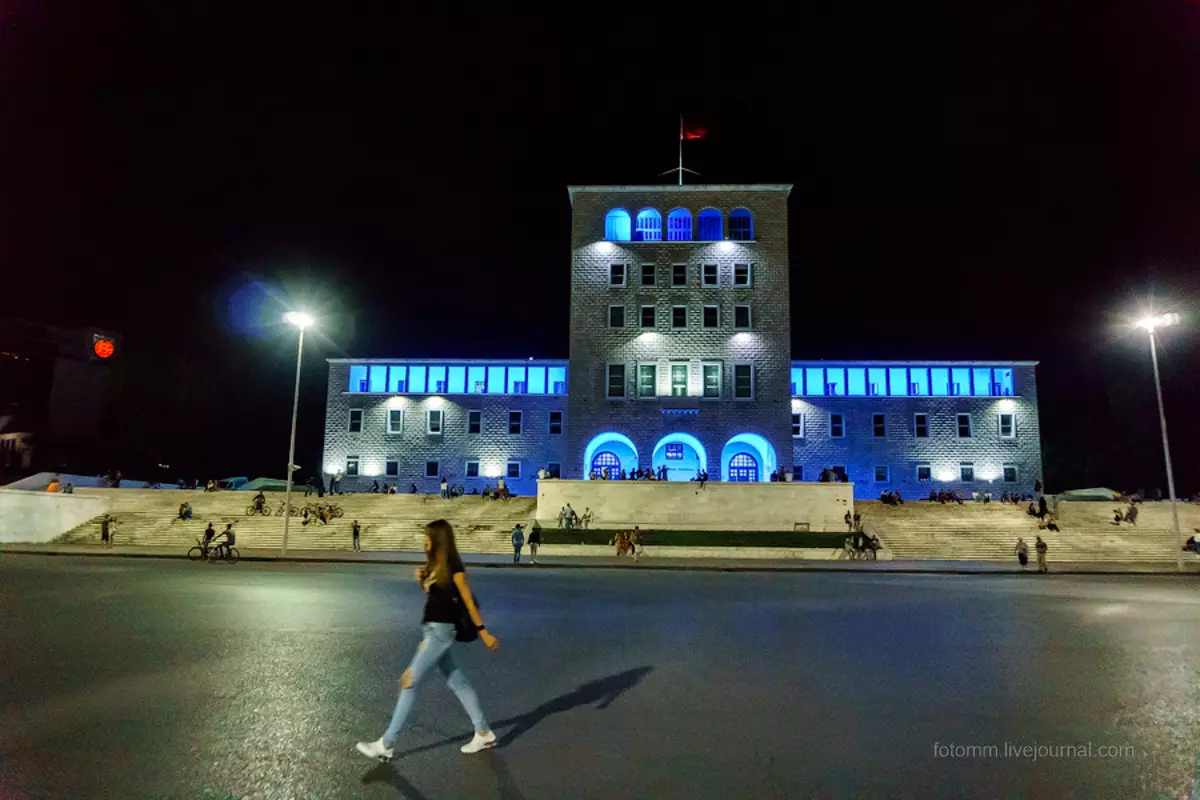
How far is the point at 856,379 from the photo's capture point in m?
49.8

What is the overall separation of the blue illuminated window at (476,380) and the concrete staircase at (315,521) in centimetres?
1182

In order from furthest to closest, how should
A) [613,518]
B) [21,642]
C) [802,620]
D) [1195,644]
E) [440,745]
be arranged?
1. [613,518]
2. [802,620]
3. [1195,644]
4. [21,642]
5. [440,745]

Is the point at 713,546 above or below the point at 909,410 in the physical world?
below

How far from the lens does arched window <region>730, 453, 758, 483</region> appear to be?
43.4 m

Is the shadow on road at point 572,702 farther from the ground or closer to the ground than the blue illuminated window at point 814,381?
closer to the ground

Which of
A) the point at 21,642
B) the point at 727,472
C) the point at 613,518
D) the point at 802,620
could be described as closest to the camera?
the point at 21,642

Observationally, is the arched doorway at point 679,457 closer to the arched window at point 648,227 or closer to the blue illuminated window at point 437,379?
the arched window at point 648,227

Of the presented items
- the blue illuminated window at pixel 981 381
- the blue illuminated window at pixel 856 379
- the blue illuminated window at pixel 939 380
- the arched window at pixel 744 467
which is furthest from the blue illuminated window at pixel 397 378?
the blue illuminated window at pixel 981 381

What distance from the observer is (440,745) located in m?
5.65

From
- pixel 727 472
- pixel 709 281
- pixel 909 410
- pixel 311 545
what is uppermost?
pixel 709 281

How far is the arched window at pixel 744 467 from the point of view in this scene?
43375mm

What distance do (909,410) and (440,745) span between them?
4831 cm

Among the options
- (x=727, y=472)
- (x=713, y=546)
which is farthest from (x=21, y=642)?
(x=727, y=472)

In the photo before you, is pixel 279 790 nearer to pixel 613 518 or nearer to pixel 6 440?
pixel 613 518
